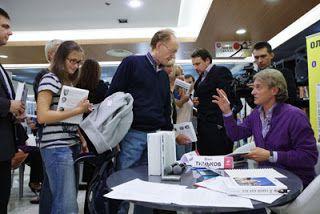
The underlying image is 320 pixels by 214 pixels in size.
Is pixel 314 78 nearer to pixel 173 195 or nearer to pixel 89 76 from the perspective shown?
pixel 89 76

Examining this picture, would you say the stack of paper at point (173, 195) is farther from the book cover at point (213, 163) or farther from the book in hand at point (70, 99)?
the book in hand at point (70, 99)

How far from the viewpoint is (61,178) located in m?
1.67

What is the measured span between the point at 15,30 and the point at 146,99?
17.5 ft

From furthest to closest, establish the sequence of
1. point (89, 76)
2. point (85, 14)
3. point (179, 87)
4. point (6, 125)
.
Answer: point (85, 14)
point (179, 87)
point (89, 76)
point (6, 125)

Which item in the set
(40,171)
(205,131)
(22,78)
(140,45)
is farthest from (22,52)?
(205,131)

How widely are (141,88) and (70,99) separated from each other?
423 mm

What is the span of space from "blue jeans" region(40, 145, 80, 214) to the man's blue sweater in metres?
0.44

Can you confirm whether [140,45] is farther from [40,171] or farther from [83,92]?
[83,92]

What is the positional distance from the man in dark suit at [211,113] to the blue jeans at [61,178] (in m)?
1.29

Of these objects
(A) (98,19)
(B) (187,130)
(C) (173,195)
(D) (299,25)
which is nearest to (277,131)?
(B) (187,130)

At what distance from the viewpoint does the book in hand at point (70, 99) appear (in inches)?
68.4

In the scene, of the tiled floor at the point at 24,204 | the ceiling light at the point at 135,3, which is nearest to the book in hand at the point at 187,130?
the tiled floor at the point at 24,204

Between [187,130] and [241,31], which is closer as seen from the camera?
[187,130]

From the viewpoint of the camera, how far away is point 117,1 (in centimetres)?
480
